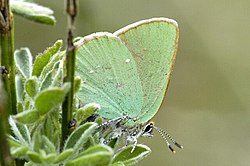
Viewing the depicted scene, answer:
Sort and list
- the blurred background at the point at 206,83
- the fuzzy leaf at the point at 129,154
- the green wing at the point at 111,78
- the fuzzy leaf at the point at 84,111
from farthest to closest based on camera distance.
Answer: the blurred background at the point at 206,83 < the green wing at the point at 111,78 < the fuzzy leaf at the point at 129,154 < the fuzzy leaf at the point at 84,111

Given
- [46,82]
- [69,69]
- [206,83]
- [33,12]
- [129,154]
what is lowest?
[206,83]

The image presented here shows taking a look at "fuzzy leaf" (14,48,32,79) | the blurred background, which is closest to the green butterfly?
"fuzzy leaf" (14,48,32,79)

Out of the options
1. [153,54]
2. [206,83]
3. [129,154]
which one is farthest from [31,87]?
[206,83]

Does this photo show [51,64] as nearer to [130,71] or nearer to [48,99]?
[48,99]

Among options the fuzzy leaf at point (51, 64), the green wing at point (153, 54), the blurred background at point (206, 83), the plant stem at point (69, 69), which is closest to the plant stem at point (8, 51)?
the fuzzy leaf at point (51, 64)

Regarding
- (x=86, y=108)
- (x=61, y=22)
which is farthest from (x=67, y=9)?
(x=61, y=22)

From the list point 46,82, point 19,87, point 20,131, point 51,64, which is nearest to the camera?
point 20,131

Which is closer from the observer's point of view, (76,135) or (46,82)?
(76,135)

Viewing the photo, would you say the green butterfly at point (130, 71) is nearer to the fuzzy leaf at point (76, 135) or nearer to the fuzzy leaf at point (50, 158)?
the fuzzy leaf at point (76, 135)
